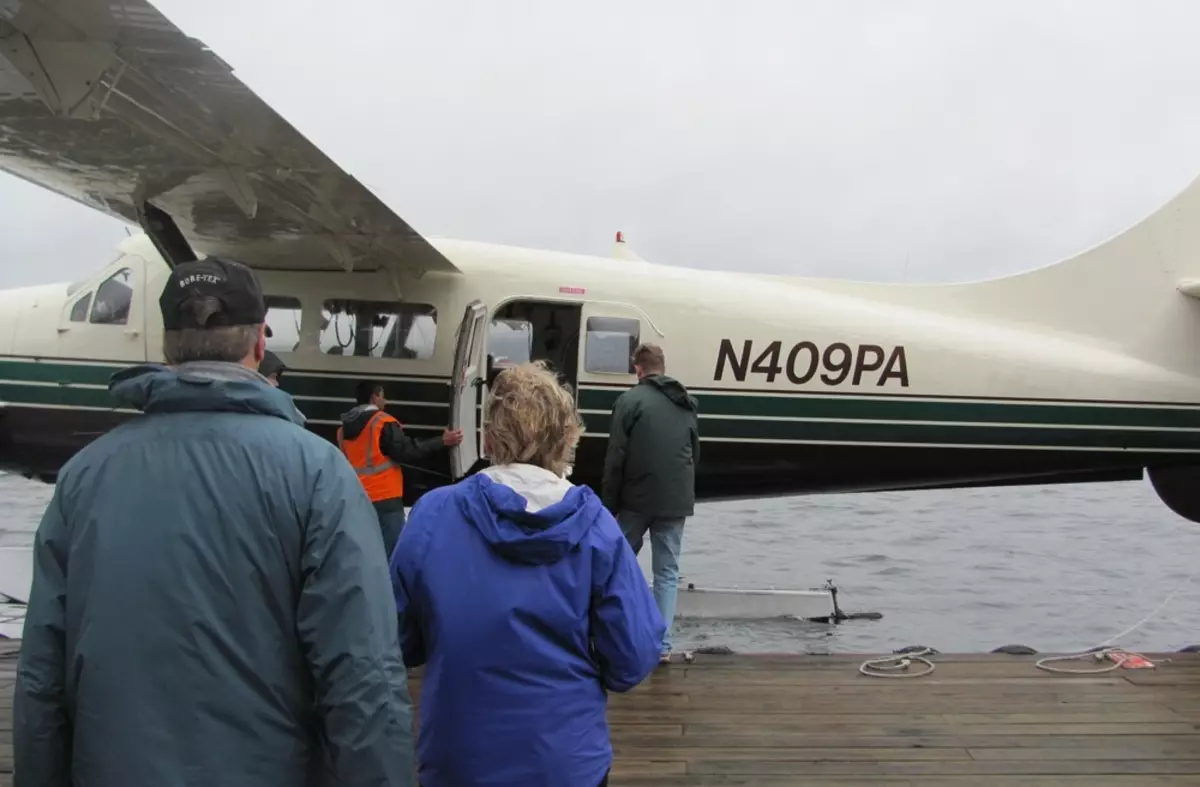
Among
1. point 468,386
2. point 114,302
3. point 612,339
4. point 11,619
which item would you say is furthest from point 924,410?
point 11,619

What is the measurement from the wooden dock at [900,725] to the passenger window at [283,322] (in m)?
2.65

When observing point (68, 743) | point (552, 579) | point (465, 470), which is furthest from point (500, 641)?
point (465, 470)

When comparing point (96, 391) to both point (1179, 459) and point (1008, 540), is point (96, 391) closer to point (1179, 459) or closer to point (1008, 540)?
point (1179, 459)

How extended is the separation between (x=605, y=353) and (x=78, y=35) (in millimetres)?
4010

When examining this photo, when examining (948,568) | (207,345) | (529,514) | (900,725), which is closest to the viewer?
(207,345)

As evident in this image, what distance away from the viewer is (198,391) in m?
1.79

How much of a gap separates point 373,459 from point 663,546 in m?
1.83

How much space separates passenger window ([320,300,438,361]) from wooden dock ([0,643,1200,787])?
9.19 feet

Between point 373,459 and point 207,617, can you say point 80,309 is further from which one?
point 207,617

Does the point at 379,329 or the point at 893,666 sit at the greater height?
the point at 379,329

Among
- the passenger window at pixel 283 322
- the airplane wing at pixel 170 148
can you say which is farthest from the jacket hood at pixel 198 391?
the passenger window at pixel 283 322

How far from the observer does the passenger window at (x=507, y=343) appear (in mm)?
7383

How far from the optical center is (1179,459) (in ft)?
23.0

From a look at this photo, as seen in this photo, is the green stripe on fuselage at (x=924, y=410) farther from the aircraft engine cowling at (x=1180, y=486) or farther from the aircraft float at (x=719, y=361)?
the aircraft engine cowling at (x=1180, y=486)
